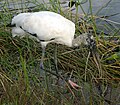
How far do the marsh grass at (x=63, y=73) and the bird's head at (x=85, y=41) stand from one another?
0.18 feet

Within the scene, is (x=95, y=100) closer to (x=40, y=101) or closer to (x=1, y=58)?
(x=40, y=101)

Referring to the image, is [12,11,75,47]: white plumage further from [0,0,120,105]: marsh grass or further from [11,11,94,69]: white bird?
[0,0,120,105]: marsh grass

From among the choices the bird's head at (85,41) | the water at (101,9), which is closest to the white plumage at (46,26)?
the bird's head at (85,41)

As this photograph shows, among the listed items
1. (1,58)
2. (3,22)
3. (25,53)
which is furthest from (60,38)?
(3,22)

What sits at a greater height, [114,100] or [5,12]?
[5,12]

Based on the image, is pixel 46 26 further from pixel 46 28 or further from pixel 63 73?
pixel 63 73

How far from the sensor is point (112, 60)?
343 cm

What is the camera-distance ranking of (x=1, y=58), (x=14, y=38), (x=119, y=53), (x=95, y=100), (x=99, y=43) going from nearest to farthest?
(x=95, y=100) → (x=1, y=58) → (x=119, y=53) → (x=99, y=43) → (x=14, y=38)

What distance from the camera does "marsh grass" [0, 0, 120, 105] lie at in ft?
8.62

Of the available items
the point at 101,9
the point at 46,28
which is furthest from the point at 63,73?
the point at 101,9

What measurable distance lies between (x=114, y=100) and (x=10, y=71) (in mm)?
837

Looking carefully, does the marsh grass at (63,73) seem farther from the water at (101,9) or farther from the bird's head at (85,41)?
the water at (101,9)

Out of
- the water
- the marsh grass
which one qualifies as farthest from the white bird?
the water

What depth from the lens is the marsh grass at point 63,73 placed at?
2.63 meters
